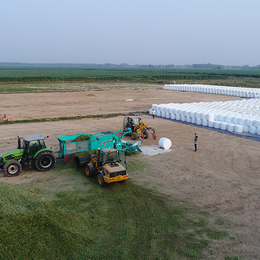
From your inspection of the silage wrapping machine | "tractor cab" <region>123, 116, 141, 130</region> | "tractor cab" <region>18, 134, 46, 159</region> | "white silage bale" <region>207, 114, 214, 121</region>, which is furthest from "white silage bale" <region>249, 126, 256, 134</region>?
"tractor cab" <region>18, 134, 46, 159</region>

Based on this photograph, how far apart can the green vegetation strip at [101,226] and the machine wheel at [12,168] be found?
7.14ft

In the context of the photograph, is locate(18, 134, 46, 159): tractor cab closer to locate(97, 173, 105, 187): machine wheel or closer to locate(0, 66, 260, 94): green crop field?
locate(97, 173, 105, 187): machine wheel

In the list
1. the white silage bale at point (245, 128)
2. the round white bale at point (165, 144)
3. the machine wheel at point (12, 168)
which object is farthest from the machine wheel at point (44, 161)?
the white silage bale at point (245, 128)

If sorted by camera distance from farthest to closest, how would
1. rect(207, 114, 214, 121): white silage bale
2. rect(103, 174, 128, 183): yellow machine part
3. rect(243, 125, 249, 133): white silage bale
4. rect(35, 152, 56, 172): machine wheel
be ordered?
rect(207, 114, 214, 121): white silage bale → rect(243, 125, 249, 133): white silage bale → rect(35, 152, 56, 172): machine wheel → rect(103, 174, 128, 183): yellow machine part

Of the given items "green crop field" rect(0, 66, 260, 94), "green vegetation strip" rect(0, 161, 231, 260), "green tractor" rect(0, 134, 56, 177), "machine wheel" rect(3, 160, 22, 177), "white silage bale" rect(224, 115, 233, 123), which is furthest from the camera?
"green crop field" rect(0, 66, 260, 94)

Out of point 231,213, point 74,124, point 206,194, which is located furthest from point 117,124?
point 231,213

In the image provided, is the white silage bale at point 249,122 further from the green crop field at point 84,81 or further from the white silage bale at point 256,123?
the green crop field at point 84,81

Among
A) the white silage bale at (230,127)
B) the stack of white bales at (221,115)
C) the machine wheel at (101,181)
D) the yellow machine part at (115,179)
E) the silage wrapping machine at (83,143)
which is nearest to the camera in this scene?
the yellow machine part at (115,179)

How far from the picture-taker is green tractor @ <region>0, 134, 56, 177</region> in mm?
12562

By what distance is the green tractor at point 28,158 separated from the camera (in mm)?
12562

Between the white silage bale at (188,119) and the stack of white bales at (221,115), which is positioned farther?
the white silage bale at (188,119)

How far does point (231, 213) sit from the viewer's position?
31.5 feet

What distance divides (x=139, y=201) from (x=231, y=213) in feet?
10.9

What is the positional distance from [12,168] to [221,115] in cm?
1775
